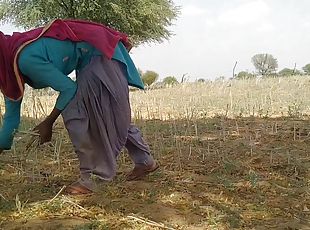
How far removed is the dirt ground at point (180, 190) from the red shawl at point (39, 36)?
1.87 ft

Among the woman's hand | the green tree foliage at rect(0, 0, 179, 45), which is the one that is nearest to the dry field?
the woman's hand

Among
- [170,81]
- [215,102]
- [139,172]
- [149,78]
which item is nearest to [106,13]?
[149,78]

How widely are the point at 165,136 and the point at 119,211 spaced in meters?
2.67

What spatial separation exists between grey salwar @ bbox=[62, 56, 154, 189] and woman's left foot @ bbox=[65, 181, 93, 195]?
0.03m

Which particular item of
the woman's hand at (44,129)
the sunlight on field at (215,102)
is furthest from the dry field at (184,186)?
the sunlight on field at (215,102)

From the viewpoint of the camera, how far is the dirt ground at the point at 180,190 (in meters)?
2.71

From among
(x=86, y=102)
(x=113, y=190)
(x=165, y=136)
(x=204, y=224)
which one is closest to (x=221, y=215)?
(x=204, y=224)

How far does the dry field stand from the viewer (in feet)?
8.93

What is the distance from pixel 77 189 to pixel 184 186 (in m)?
0.70

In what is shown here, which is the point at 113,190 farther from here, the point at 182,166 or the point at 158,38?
the point at 158,38

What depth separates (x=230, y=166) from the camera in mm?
3857

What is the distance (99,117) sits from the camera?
3270 millimetres

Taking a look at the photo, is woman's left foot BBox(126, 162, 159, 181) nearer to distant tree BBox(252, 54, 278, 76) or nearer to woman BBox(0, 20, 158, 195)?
woman BBox(0, 20, 158, 195)

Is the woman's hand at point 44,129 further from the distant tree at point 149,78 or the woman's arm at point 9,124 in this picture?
the distant tree at point 149,78
